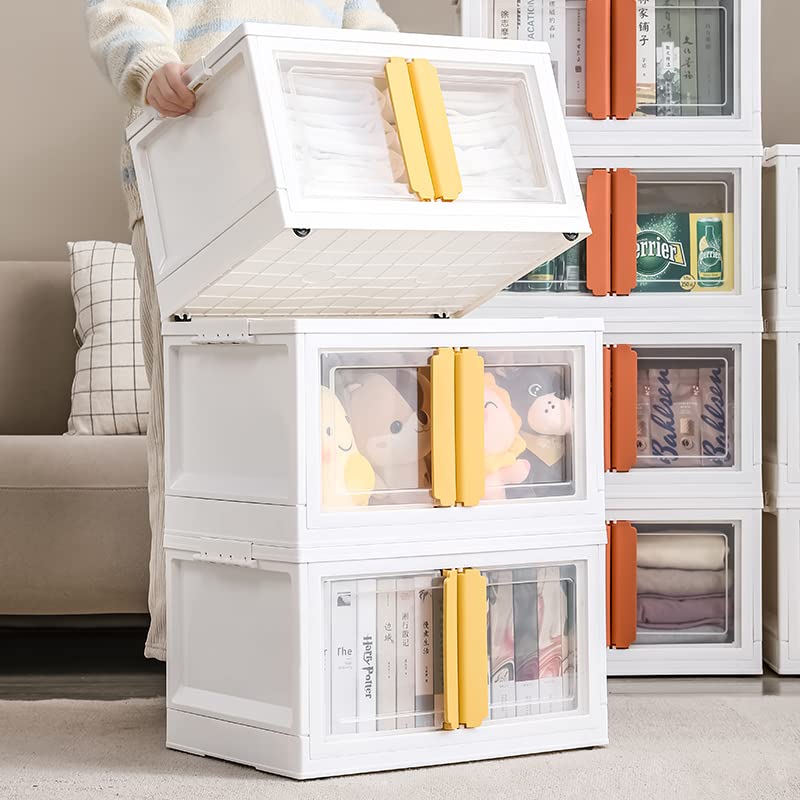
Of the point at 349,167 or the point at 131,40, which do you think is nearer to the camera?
the point at 349,167

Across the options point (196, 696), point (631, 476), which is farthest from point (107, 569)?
point (631, 476)

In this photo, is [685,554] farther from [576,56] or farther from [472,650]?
[576,56]

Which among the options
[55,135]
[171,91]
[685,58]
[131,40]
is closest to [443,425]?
[171,91]

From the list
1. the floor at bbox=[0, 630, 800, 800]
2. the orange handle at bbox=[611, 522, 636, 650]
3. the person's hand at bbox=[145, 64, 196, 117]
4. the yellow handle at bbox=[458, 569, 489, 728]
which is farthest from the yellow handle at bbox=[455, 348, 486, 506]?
the orange handle at bbox=[611, 522, 636, 650]

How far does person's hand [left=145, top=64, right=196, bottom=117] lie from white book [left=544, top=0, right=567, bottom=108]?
805mm

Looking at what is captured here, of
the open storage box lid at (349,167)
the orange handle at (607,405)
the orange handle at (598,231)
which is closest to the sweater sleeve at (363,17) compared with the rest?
the open storage box lid at (349,167)

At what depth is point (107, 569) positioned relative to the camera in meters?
1.92

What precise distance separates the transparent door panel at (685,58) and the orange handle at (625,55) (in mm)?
37

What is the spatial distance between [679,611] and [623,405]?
38 centimetres

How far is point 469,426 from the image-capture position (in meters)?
1.47

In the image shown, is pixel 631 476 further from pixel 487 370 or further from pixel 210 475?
pixel 210 475

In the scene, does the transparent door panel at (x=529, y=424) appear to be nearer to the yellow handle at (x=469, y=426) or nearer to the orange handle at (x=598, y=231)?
the yellow handle at (x=469, y=426)

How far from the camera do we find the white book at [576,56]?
2008 mm

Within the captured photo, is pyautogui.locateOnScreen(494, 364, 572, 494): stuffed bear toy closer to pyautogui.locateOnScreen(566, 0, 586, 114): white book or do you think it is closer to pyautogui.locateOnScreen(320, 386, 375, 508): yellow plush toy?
pyautogui.locateOnScreen(320, 386, 375, 508): yellow plush toy
